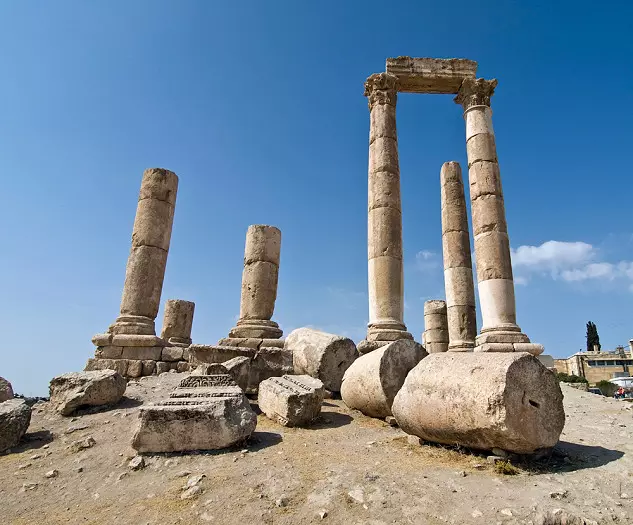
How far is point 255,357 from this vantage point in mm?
8727

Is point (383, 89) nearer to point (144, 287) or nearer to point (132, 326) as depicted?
point (144, 287)

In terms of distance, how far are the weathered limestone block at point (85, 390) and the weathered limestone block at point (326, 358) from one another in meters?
3.45

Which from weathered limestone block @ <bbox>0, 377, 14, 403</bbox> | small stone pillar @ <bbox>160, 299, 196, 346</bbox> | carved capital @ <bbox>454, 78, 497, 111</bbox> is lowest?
weathered limestone block @ <bbox>0, 377, 14, 403</bbox>

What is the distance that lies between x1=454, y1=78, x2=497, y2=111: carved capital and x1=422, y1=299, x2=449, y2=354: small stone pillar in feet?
26.6

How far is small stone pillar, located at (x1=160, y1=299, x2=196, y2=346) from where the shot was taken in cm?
1462

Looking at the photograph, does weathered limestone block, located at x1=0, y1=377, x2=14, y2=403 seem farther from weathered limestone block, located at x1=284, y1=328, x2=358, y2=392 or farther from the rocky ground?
weathered limestone block, located at x1=284, y1=328, x2=358, y2=392

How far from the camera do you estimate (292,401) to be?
5.96 meters

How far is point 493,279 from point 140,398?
31.2 ft

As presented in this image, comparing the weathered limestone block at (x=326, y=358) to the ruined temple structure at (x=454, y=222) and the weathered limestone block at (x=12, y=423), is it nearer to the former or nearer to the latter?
the ruined temple structure at (x=454, y=222)

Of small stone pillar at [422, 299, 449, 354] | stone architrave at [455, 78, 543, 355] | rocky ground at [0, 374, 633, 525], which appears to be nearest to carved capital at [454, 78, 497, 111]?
stone architrave at [455, 78, 543, 355]

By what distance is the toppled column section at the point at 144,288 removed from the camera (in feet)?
32.5

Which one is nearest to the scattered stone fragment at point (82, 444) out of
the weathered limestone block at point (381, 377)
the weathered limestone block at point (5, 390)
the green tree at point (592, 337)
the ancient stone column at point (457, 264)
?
the weathered limestone block at point (5, 390)

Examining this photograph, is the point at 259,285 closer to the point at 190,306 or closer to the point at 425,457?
the point at 190,306

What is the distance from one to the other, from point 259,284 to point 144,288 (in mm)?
2926
